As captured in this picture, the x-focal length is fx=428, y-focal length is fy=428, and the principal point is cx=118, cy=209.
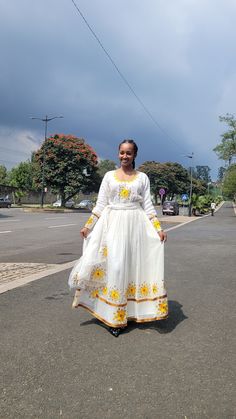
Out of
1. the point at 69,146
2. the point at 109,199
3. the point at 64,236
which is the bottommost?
the point at 64,236

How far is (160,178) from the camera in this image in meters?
96.1

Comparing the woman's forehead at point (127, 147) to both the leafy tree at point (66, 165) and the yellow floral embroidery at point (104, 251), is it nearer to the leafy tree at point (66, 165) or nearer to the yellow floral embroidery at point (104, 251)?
the yellow floral embroidery at point (104, 251)

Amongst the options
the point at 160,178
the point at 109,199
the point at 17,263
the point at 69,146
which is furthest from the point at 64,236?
the point at 160,178

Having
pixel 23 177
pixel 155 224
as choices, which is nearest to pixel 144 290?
pixel 155 224

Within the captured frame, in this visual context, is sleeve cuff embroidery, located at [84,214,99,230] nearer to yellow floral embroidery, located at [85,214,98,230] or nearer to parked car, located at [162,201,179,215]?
yellow floral embroidery, located at [85,214,98,230]

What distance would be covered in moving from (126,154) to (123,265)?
1116 mm

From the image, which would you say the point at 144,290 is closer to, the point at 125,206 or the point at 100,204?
the point at 125,206

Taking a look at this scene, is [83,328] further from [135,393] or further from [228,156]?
[228,156]

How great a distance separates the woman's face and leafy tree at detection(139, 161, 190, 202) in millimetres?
89237

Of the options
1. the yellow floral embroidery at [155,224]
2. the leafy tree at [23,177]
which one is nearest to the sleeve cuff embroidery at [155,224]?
the yellow floral embroidery at [155,224]

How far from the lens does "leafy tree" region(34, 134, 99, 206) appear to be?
4681 cm

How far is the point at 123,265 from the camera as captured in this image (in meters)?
4.07

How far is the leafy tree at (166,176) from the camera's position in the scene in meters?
95.3

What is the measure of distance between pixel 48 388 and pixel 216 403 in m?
1.13
